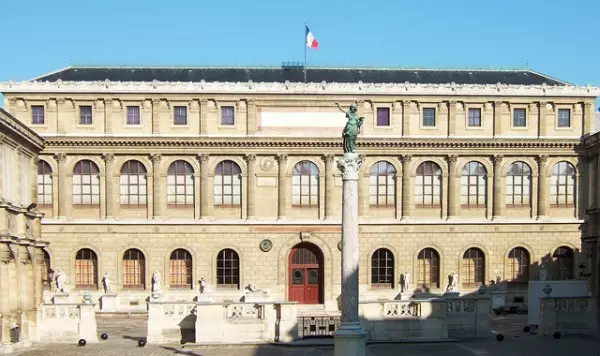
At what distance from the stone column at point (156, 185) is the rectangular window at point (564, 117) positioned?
2908 centimetres

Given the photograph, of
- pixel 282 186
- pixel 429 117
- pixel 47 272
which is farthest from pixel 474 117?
pixel 47 272

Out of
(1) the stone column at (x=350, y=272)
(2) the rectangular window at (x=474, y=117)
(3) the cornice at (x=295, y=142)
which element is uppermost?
(2) the rectangular window at (x=474, y=117)

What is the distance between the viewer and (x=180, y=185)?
4903cm

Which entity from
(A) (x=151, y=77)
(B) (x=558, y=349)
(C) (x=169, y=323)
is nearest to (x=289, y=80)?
(A) (x=151, y=77)

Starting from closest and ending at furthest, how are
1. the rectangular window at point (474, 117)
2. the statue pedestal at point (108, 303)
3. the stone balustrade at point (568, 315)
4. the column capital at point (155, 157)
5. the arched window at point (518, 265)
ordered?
the stone balustrade at point (568, 315) → the statue pedestal at point (108, 303) → the column capital at point (155, 157) → the arched window at point (518, 265) → the rectangular window at point (474, 117)

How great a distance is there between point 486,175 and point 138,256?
84.1ft

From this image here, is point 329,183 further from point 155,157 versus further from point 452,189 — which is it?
point 155,157

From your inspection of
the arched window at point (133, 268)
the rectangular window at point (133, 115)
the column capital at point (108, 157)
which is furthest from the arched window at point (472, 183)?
the column capital at point (108, 157)

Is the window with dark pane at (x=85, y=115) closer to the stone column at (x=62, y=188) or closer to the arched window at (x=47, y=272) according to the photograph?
the stone column at (x=62, y=188)

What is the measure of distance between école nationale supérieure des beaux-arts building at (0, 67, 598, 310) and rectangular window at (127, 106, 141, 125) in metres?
0.10

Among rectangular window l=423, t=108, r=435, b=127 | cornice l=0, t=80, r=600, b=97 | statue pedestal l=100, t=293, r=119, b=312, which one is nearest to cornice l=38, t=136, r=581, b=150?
rectangular window l=423, t=108, r=435, b=127

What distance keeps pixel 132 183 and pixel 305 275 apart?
1397 cm

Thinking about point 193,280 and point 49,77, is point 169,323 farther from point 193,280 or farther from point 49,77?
point 49,77

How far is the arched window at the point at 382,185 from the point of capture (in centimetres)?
4972
